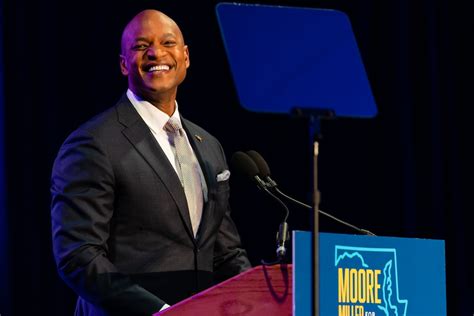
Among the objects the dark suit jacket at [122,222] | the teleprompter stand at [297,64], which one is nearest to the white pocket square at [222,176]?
the dark suit jacket at [122,222]

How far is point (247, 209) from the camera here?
5.00 metres

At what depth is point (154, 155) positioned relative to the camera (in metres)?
3.15

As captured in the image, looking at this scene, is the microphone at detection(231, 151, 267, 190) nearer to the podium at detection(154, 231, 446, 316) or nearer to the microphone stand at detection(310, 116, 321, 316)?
the podium at detection(154, 231, 446, 316)

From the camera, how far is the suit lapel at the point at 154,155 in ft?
10.2

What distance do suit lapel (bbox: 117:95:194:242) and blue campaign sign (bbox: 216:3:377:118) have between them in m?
0.97

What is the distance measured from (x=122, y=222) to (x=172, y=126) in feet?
1.47

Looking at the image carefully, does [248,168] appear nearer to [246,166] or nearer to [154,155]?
[246,166]

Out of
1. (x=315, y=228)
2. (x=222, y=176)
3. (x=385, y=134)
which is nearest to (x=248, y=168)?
(x=222, y=176)

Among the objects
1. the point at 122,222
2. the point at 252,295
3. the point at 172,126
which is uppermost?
the point at 172,126

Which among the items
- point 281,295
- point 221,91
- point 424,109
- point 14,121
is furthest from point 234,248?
point 424,109

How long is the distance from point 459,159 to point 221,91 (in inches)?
52.8

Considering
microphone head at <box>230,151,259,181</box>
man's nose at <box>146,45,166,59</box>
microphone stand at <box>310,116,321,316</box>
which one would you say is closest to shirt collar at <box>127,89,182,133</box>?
man's nose at <box>146,45,166,59</box>

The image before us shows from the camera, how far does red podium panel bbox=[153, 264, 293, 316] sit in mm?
2439

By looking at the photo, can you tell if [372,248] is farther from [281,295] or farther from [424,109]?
[424,109]
